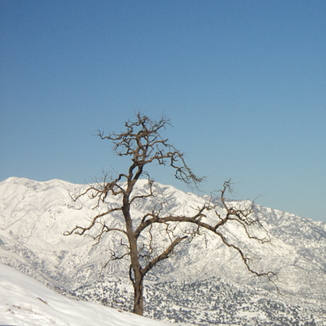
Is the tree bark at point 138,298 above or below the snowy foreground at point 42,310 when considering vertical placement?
above

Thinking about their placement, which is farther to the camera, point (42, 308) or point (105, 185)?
point (105, 185)

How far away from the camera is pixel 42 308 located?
12.1 meters

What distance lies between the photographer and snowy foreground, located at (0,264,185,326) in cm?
1145

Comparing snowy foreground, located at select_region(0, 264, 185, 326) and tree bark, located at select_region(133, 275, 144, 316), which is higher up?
tree bark, located at select_region(133, 275, 144, 316)

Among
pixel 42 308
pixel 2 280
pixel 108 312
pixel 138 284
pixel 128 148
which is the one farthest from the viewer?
pixel 128 148

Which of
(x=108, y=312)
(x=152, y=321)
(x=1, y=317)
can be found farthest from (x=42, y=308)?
(x=152, y=321)

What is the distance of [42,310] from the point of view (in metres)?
12.0

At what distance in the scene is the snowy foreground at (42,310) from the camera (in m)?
11.4

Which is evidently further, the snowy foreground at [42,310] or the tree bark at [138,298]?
the tree bark at [138,298]

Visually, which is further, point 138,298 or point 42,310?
point 138,298

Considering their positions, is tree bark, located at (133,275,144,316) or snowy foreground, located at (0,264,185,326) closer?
snowy foreground, located at (0,264,185,326)

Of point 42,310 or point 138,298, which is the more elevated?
point 138,298

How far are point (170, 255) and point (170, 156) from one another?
4.15m

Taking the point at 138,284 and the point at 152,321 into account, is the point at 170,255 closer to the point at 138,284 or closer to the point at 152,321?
the point at 138,284
